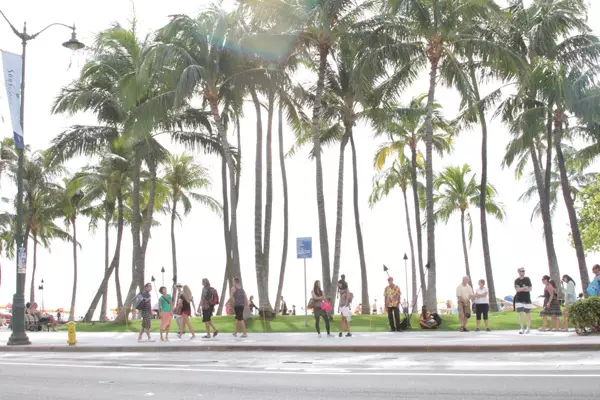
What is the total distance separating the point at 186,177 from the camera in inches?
2003

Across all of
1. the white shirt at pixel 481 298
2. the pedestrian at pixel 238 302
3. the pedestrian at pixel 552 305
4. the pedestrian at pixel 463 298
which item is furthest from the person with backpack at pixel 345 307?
the pedestrian at pixel 552 305

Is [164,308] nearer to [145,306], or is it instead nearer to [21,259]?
[145,306]

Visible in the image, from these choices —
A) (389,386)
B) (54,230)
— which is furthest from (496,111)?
(54,230)

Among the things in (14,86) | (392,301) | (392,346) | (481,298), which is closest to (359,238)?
(392,301)

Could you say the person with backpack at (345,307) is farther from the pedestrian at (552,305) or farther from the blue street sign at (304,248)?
the pedestrian at (552,305)

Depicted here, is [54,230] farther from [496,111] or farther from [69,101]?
[496,111]

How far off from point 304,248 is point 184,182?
28769mm

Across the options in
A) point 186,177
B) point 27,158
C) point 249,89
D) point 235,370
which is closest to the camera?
point 235,370

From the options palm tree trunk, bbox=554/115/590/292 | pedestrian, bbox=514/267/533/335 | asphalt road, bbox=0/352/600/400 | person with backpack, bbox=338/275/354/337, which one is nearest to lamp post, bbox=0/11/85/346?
asphalt road, bbox=0/352/600/400

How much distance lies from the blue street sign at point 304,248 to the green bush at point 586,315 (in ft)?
28.5

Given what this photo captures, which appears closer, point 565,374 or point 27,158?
point 565,374

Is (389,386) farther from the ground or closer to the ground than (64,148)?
closer to the ground

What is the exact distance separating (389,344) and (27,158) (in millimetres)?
37594

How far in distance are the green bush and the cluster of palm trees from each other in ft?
29.7
